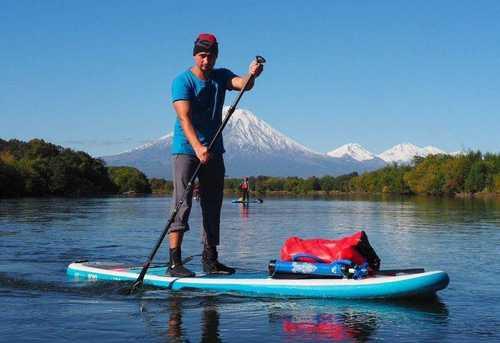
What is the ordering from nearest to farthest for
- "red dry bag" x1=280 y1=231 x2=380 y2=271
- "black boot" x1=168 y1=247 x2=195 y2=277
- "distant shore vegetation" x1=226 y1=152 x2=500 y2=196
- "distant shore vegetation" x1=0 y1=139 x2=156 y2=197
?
1. "red dry bag" x1=280 y1=231 x2=380 y2=271
2. "black boot" x1=168 y1=247 x2=195 y2=277
3. "distant shore vegetation" x1=0 y1=139 x2=156 y2=197
4. "distant shore vegetation" x1=226 y1=152 x2=500 y2=196

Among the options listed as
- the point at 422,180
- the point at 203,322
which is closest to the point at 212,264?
the point at 203,322

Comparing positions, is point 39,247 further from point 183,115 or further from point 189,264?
point 183,115

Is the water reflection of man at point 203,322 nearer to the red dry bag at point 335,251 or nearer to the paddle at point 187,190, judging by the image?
the paddle at point 187,190

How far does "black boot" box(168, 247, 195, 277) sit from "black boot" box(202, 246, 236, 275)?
0.34 m

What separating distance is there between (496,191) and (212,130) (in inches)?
4242

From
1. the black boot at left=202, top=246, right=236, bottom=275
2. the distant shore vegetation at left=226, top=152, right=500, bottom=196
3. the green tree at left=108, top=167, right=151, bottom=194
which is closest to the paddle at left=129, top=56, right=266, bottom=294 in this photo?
the black boot at left=202, top=246, right=236, bottom=275

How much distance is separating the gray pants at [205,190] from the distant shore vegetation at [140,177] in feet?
265

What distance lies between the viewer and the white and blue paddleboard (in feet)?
20.8

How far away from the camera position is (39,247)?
12.2 metres

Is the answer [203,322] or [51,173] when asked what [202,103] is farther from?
[51,173]

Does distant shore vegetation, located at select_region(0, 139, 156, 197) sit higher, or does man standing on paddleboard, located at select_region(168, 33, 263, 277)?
distant shore vegetation, located at select_region(0, 139, 156, 197)

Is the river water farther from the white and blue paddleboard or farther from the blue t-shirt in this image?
the blue t-shirt

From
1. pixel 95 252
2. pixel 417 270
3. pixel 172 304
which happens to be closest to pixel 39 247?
pixel 95 252

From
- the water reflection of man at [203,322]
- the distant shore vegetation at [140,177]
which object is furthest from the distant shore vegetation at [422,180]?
the water reflection of man at [203,322]
